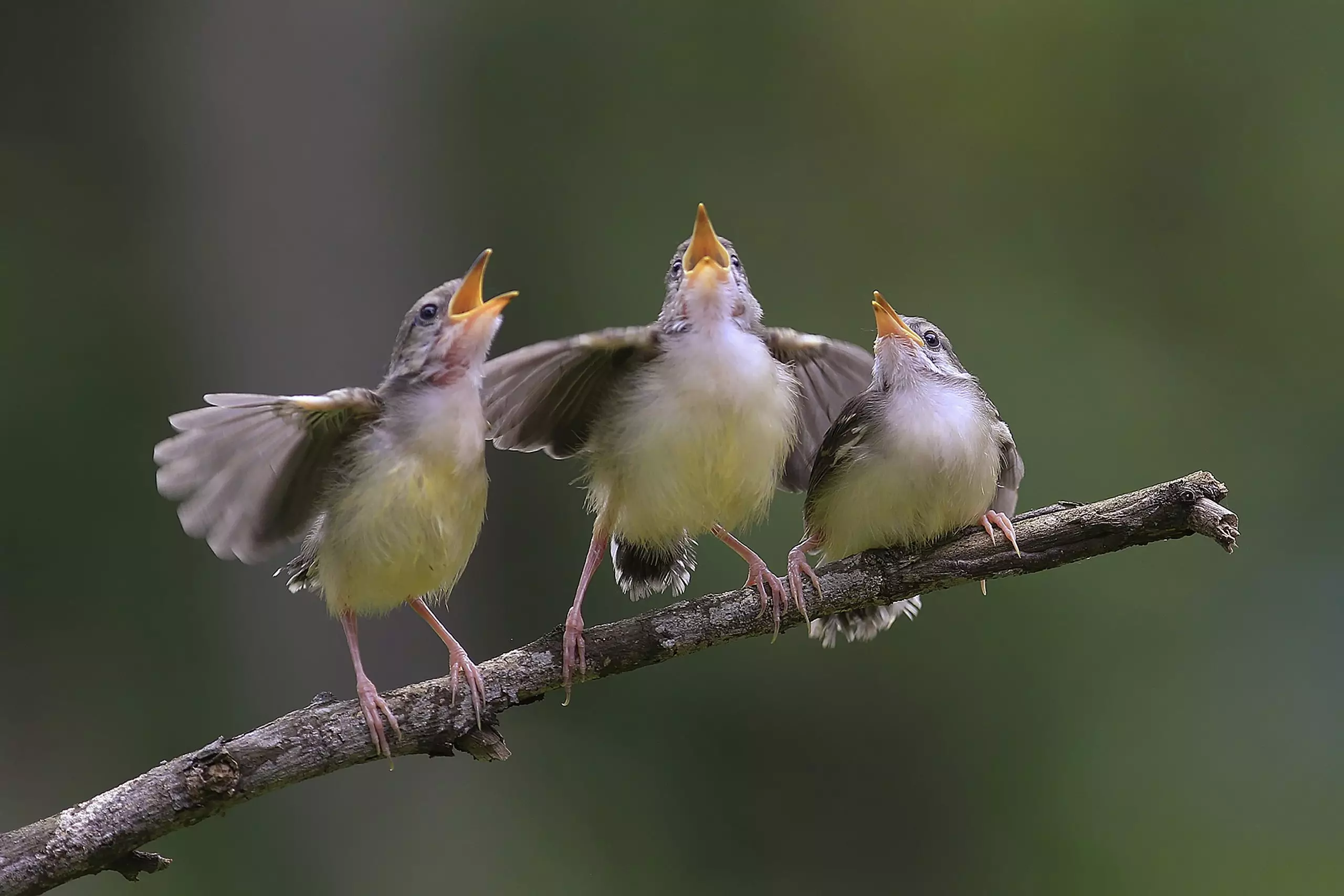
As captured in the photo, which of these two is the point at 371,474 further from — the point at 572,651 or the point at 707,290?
the point at 707,290

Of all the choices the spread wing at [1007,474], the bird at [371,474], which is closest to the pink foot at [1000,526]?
the spread wing at [1007,474]

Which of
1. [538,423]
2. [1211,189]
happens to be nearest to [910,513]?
[538,423]

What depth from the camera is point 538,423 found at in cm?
293

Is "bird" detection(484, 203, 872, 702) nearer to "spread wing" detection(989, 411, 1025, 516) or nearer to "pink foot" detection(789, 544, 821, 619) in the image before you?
"pink foot" detection(789, 544, 821, 619)

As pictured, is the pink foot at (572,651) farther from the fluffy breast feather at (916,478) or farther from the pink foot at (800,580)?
the fluffy breast feather at (916,478)

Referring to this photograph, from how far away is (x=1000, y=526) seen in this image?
9.04 ft

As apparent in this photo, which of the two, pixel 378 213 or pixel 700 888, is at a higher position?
pixel 378 213

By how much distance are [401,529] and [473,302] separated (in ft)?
1.58

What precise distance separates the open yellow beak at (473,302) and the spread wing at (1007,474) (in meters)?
1.16

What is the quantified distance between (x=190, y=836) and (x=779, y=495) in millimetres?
2810

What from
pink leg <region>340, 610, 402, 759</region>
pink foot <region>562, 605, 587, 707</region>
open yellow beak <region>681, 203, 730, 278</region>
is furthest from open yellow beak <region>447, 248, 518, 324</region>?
pink leg <region>340, 610, 402, 759</region>

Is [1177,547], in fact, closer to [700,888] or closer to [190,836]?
[700,888]

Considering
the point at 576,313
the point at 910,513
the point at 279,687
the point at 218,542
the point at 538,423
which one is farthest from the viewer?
the point at 576,313

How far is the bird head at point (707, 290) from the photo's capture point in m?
2.73
